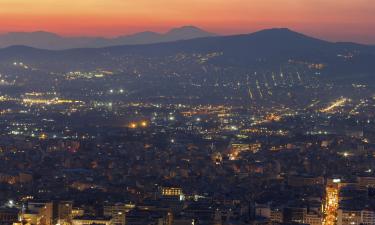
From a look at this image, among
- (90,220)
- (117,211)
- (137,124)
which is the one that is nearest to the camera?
(90,220)

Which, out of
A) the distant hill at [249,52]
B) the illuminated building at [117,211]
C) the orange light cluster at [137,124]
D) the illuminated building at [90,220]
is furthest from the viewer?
the distant hill at [249,52]

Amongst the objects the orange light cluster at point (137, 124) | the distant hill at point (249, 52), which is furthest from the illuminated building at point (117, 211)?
the distant hill at point (249, 52)

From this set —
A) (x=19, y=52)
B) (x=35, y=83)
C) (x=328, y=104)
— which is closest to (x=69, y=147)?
(x=328, y=104)

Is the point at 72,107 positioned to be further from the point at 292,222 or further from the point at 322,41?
the point at 322,41

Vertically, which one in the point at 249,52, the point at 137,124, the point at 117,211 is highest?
the point at 249,52

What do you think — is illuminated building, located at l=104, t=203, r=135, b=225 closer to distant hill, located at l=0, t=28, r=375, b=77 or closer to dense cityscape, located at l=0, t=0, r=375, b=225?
dense cityscape, located at l=0, t=0, r=375, b=225

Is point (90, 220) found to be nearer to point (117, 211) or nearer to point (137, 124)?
point (117, 211)

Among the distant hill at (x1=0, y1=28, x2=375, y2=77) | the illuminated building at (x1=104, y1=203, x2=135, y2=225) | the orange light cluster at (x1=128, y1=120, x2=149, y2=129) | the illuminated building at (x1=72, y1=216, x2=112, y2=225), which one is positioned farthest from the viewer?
the distant hill at (x1=0, y1=28, x2=375, y2=77)

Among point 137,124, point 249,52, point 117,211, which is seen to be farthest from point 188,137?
point 249,52

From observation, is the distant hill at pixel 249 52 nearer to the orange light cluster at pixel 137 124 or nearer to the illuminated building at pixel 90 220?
the orange light cluster at pixel 137 124

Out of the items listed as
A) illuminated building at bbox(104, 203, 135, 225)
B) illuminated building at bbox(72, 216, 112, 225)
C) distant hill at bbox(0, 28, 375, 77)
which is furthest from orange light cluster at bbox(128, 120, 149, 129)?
distant hill at bbox(0, 28, 375, 77)

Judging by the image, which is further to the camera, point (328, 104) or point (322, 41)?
point (322, 41)
